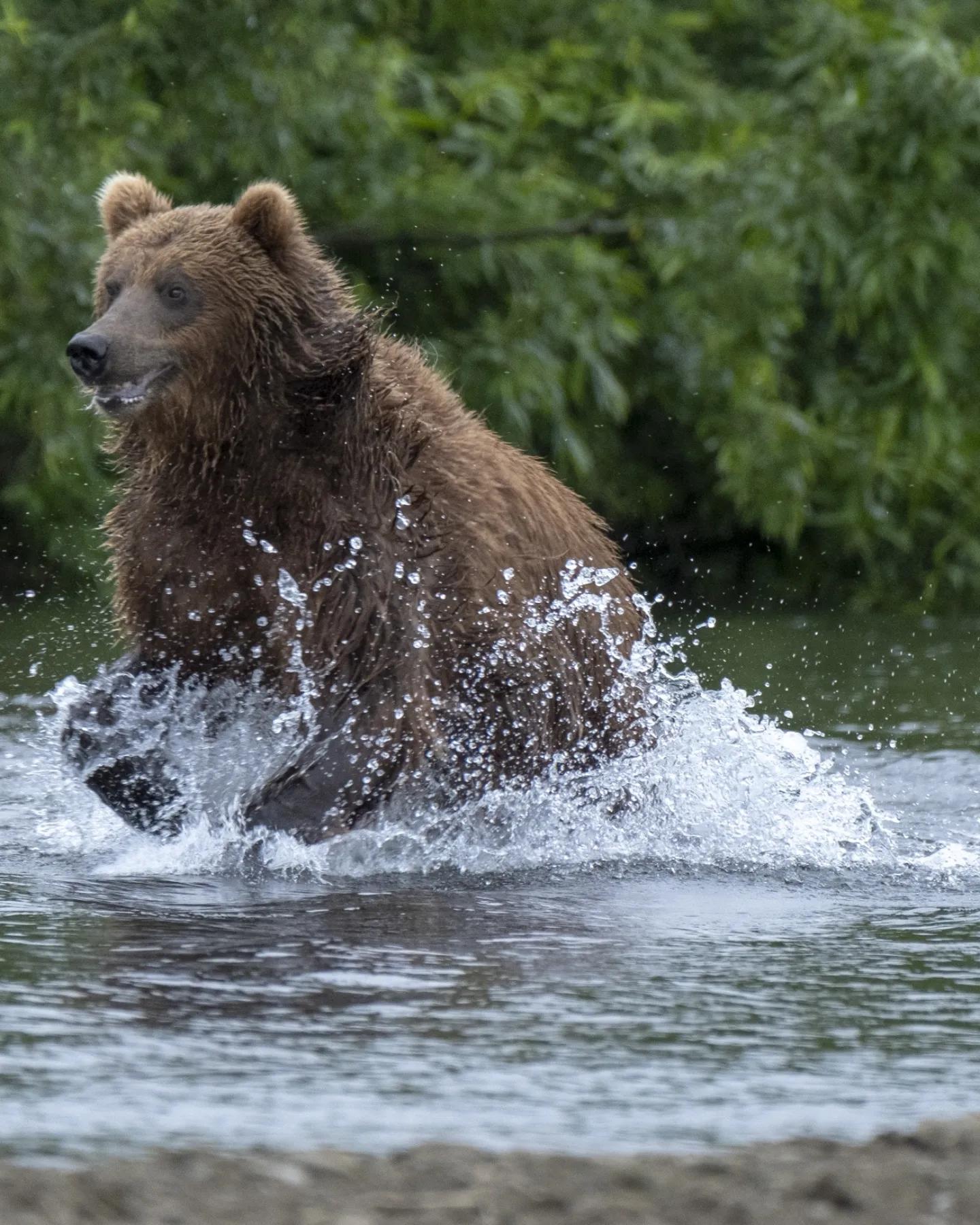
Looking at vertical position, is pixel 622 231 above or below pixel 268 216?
above

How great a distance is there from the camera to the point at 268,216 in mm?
5684

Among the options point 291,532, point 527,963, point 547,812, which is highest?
point 291,532

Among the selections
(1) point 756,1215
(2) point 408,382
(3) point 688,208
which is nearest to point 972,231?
(3) point 688,208

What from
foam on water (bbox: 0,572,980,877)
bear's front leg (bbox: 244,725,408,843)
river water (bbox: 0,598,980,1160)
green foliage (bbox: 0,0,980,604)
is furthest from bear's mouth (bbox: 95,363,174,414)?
green foliage (bbox: 0,0,980,604)

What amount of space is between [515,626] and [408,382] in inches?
28.9

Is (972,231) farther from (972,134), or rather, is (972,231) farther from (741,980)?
(741,980)

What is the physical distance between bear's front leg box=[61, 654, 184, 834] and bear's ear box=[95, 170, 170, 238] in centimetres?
120

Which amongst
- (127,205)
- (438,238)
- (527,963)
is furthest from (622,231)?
(527,963)

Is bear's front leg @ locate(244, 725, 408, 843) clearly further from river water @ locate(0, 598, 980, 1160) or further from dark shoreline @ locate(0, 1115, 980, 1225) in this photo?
dark shoreline @ locate(0, 1115, 980, 1225)

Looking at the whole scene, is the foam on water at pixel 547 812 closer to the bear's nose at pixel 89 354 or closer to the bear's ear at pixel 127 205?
the bear's nose at pixel 89 354

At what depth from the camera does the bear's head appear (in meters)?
5.51

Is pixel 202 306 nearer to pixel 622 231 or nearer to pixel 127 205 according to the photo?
pixel 127 205

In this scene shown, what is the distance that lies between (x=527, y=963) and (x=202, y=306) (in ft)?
6.85

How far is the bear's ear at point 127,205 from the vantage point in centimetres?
602
